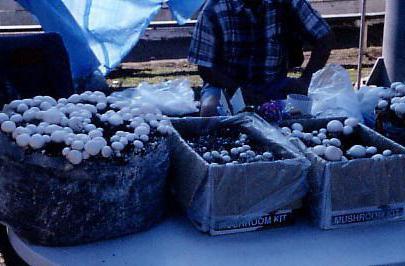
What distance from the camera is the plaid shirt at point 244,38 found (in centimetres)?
278

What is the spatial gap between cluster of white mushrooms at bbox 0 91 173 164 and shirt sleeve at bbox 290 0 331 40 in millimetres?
1317

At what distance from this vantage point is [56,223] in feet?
4.61

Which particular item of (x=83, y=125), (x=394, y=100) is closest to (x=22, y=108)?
(x=83, y=125)

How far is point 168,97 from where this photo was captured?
2957mm

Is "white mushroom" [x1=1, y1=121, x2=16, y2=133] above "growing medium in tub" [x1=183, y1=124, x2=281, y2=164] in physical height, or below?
above

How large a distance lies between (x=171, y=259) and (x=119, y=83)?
4.11 m

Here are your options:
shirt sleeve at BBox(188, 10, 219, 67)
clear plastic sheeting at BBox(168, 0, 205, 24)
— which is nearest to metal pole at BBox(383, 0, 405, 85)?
clear plastic sheeting at BBox(168, 0, 205, 24)

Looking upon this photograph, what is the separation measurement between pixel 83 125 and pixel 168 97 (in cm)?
146

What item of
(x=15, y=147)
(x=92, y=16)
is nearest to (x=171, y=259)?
(x=15, y=147)

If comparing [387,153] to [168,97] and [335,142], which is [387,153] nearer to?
[335,142]

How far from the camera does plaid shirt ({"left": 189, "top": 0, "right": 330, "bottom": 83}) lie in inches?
109

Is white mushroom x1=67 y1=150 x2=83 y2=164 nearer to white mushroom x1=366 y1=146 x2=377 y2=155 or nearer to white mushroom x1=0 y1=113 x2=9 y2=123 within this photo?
white mushroom x1=0 y1=113 x2=9 y2=123

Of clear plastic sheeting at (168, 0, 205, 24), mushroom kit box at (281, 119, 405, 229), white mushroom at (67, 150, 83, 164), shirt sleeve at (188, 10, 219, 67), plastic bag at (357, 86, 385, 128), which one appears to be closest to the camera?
white mushroom at (67, 150, 83, 164)

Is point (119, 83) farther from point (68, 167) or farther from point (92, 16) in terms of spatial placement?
point (68, 167)
